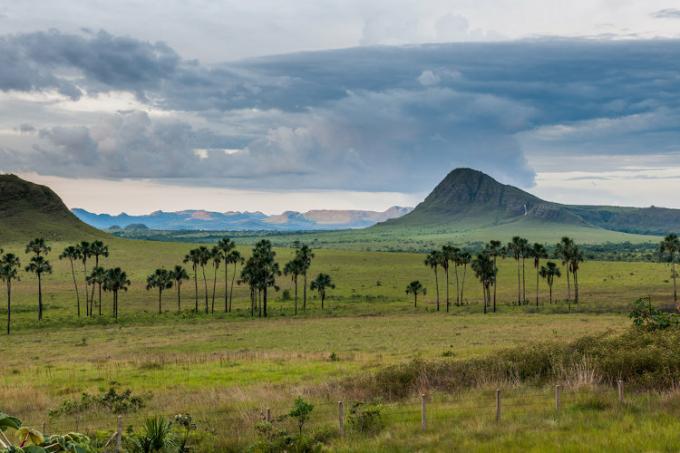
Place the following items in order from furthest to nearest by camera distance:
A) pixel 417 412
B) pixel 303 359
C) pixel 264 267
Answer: pixel 264 267 → pixel 303 359 → pixel 417 412

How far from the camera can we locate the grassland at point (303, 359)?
1997 centimetres

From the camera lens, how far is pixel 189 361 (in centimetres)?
5059

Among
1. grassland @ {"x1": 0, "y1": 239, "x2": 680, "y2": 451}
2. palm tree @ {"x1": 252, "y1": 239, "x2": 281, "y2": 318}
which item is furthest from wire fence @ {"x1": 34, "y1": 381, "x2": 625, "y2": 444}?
palm tree @ {"x1": 252, "y1": 239, "x2": 281, "y2": 318}

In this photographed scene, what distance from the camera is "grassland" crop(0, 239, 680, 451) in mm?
19969

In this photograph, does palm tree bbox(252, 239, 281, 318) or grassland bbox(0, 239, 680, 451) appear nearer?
grassland bbox(0, 239, 680, 451)

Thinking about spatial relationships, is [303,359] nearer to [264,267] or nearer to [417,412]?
[417,412]

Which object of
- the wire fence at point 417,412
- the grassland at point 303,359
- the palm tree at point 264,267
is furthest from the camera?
the palm tree at point 264,267

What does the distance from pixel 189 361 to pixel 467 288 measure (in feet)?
388

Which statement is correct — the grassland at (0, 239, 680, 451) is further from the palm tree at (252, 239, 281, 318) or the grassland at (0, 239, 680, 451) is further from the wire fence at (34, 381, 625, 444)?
the palm tree at (252, 239, 281, 318)

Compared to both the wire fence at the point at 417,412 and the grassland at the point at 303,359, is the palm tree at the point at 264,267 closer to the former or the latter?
the grassland at the point at 303,359

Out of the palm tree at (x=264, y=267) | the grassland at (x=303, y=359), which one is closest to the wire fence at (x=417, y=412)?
the grassland at (x=303, y=359)

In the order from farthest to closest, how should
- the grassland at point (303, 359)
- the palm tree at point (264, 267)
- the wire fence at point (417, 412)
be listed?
the palm tree at point (264, 267)
the wire fence at point (417, 412)
the grassland at point (303, 359)

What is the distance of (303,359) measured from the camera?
49969mm

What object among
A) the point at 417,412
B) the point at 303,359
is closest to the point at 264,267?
the point at 303,359
